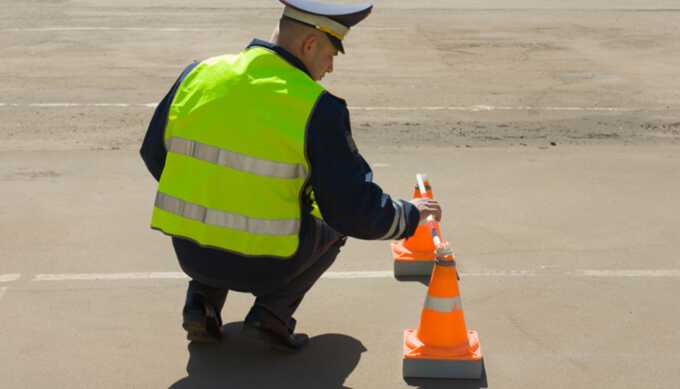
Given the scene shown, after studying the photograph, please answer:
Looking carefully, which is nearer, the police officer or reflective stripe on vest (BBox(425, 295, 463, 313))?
the police officer

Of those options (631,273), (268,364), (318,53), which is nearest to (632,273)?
(631,273)

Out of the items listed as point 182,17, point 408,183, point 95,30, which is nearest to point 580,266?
point 408,183

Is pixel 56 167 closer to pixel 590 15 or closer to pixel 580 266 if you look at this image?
pixel 580 266

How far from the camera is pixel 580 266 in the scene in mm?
6965

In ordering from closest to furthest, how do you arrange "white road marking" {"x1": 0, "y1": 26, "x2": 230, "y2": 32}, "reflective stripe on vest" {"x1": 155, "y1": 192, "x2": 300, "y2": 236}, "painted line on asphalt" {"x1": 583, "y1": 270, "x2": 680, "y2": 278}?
"reflective stripe on vest" {"x1": 155, "y1": 192, "x2": 300, "y2": 236}
"painted line on asphalt" {"x1": 583, "y1": 270, "x2": 680, "y2": 278}
"white road marking" {"x1": 0, "y1": 26, "x2": 230, "y2": 32}

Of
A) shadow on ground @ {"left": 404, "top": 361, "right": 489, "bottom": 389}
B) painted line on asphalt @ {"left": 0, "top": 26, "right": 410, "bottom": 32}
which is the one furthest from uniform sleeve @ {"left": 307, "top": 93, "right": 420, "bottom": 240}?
painted line on asphalt @ {"left": 0, "top": 26, "right": 410, "bottom": 32}

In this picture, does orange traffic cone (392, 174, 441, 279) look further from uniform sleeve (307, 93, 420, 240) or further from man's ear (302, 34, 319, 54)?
man's ear (302, 34, 319, 54)

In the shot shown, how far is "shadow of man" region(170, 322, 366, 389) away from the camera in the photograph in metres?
5.35

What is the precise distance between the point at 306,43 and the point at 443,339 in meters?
1.45

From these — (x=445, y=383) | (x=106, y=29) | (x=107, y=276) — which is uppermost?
(x=445, y=383)

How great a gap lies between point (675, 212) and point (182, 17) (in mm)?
12613

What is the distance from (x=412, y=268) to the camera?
680cm

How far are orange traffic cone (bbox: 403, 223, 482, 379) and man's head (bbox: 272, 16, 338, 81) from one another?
1003 millimetres

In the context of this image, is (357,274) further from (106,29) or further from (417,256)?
(106,29)
